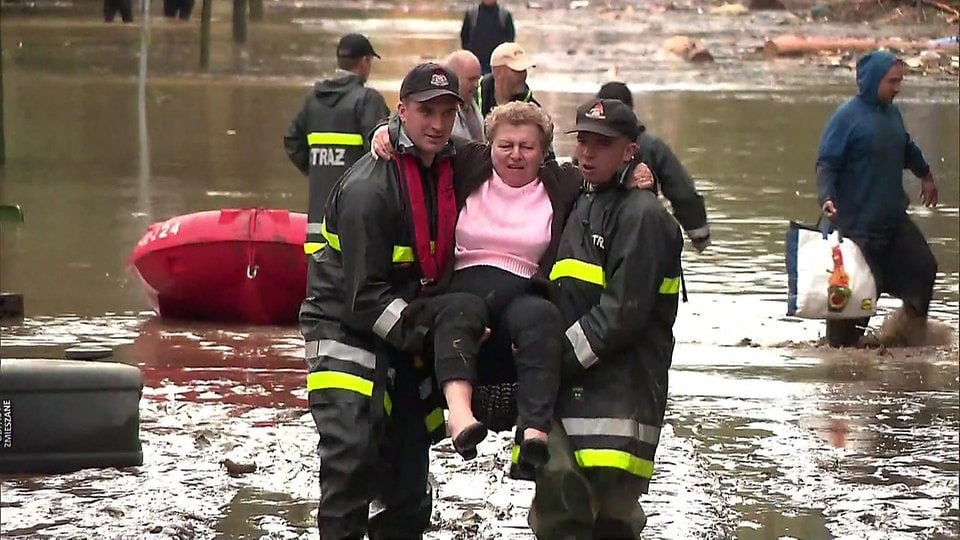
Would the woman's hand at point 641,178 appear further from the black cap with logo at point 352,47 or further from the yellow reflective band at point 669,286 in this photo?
the black cap with logo at point 352,47

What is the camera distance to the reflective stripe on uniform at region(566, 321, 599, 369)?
17.3ft

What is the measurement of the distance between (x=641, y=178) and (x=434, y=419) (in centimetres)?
113

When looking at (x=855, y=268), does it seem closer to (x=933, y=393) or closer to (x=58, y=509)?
(x=933, y=393)

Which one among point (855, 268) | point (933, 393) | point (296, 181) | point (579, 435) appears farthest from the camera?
point (296, 181)

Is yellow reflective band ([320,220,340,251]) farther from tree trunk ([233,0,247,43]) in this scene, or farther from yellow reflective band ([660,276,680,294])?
tree trunk ([233,0,247,43])

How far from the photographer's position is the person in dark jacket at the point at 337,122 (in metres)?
10.4

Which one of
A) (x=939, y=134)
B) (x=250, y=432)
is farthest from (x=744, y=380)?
(x=939, y=134)

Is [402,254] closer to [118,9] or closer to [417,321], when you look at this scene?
[417,321]

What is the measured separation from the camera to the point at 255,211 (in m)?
10.4

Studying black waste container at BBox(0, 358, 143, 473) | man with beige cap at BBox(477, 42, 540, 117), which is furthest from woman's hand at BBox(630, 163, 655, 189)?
man with beige cap at BBox(477, 42, 540, 117)

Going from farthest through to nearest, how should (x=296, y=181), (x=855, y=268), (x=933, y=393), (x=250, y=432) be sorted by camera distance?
1. (x=296, y=181)
2. (x=855, y=268)
3. (x=933, y=393)
4. (x=250, y=432)

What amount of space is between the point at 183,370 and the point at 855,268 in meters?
3.74

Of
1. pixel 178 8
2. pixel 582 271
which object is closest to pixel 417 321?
pixel 582 271

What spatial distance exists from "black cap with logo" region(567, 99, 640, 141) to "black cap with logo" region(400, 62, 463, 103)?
16.9 inches
